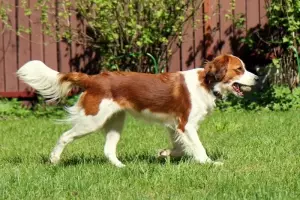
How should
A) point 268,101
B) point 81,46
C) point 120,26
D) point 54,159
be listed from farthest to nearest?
point 81,46 → point 268,101 → point 120,26 → point 54,159

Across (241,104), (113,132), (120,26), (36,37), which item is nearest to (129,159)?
(113,132)

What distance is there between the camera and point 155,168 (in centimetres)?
566

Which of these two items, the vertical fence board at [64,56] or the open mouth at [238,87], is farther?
the vertical fence board at [64,56]

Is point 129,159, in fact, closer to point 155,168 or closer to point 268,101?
point 155,168

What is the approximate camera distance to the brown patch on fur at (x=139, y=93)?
6363mm

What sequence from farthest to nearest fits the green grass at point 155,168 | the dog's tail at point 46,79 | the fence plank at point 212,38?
the fence plank at point 212,38
the dog's tail at point 46,79
the green grass at point 155,168

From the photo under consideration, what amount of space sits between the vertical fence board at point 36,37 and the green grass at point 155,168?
308 cm

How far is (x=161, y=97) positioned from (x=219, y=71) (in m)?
0.59

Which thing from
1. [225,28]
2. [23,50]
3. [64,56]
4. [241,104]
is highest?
[225,28]

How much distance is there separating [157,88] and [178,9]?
16.3 ft

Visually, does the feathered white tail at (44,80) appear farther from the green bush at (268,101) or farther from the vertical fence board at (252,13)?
the vertical fence board at (252,13)

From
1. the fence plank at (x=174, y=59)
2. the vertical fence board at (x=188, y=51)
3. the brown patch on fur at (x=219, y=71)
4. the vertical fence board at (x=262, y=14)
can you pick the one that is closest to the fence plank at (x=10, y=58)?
the fence plank at (x=174, y=59)

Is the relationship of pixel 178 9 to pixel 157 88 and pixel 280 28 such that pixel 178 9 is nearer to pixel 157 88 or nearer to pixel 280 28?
pixel 280 28

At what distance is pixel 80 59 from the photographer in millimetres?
11930
